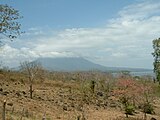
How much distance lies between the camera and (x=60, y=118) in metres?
37.6

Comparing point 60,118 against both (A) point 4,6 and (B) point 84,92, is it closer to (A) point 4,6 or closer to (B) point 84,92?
(A) point 4,6

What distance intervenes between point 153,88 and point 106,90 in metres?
23.1

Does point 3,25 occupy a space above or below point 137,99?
above

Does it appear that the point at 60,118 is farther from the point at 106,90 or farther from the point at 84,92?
the point at 106,90

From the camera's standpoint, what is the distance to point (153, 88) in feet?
201

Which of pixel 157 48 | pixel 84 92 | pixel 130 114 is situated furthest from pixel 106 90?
pixel 157 48

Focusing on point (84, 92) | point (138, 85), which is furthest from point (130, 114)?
point (84, 92)

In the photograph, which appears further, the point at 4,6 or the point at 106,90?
the point at 106,90

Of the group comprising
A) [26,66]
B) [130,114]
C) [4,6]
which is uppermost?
[4,6]

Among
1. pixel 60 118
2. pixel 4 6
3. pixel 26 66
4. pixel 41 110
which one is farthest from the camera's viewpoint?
pixel 26 66

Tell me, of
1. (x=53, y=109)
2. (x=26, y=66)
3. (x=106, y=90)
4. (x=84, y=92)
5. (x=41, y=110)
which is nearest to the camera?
(x=41, y=110)

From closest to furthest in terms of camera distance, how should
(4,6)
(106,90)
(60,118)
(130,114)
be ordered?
(4,6), (60,118), (130,114), (106,90)

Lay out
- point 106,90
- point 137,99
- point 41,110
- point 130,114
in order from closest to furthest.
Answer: point 41,110 → point 130,114 → point 137,99 → point 106,90

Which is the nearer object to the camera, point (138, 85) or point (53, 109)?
point (53, 109)
